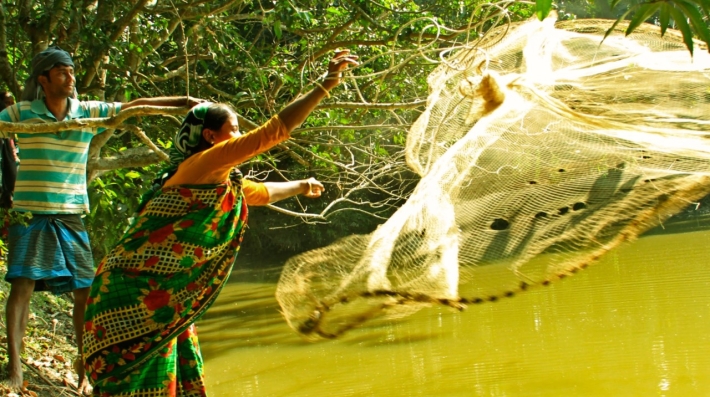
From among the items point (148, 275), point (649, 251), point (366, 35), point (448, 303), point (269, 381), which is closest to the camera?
point (448, 303)

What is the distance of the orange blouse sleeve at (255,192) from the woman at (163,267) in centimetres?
23

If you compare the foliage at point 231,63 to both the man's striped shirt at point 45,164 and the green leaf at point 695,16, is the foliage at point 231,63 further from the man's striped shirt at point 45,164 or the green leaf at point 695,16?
the green leaf at point 695,16

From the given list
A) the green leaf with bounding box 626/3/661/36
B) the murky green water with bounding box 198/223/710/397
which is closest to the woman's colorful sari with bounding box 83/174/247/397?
the green leaf with bounding box 626/3/661/36

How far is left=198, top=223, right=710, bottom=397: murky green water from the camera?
438cm

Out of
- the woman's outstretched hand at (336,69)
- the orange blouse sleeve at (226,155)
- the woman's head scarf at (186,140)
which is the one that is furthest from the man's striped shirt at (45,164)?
the woman's outstretched hand at (336,69)

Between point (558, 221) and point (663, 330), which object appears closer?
point (558, 221)

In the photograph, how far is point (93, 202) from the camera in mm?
5352

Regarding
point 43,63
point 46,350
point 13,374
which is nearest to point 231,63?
point 46,350

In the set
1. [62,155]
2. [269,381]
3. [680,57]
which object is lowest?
[269,381]

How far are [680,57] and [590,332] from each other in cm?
277

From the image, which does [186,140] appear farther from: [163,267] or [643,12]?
[643,12]

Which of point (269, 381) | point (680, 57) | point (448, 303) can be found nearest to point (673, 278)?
point (269, 381)

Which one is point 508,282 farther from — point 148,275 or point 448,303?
point 148,275

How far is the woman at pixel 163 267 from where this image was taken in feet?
7.95
